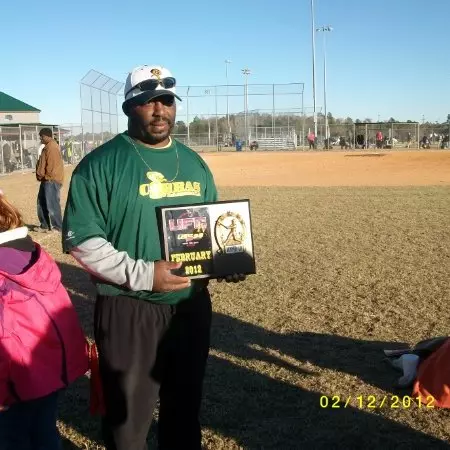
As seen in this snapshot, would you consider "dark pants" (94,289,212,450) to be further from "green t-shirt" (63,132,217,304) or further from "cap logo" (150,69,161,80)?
"cap logo" (150,69,161,80)

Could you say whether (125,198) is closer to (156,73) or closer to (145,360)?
(156,73)

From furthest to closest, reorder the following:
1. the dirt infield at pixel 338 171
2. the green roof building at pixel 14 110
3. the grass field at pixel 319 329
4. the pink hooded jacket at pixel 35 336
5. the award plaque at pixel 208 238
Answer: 1. the green roof building at pixel 14 110
2. the dirt infield at pixel 338 171
3. the grass field at pixel 319 329
4. the award plaque at pixel 208 238
5. the pink hooded jacket at pixel 35 336

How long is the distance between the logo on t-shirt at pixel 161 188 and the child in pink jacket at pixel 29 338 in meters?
0.53

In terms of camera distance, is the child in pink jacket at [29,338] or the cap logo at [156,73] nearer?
the child in pink jacket at [29,338]

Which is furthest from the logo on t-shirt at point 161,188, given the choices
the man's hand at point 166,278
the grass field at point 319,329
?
the grass field at point 319,329

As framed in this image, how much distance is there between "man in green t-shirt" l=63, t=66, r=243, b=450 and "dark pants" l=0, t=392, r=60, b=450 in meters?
0.25

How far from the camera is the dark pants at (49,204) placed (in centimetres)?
1038

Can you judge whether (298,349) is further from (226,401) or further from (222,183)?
(222,183)

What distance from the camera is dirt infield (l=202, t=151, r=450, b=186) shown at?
20.8 metres

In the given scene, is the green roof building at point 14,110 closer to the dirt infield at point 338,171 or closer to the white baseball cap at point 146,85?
the dirt infield at point 338,171

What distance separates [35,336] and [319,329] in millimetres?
3350

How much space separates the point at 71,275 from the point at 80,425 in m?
4.01
